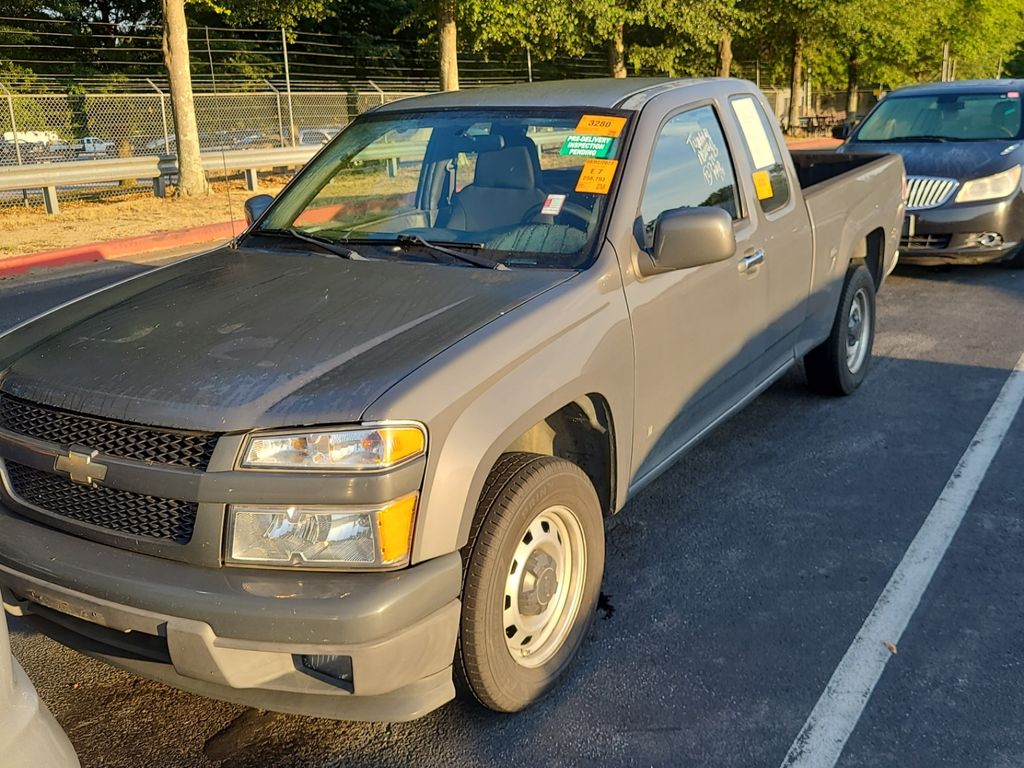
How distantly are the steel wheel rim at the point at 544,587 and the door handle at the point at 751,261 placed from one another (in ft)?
5.08

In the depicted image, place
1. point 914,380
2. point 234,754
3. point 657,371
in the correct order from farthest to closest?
point 914,380 < point 657,371 < point 234,754

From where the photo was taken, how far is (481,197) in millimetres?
3791

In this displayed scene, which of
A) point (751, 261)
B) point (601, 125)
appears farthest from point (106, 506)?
point (751, 261)

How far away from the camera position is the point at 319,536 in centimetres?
246

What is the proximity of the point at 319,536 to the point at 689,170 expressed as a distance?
2.34 metres

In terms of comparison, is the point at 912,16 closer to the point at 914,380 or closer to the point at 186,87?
the point at 186,87

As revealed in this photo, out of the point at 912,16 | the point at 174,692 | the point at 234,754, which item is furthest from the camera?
the point at 912,16

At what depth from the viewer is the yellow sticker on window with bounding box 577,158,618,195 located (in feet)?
11.7

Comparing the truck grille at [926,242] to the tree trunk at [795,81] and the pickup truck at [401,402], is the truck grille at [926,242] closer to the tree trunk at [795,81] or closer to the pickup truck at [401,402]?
the pickup truck at [401,402]

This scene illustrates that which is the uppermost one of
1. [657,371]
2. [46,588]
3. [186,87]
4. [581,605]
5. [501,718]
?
[186,87]

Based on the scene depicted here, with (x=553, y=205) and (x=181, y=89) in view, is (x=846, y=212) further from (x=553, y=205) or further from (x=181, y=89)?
(x=181, y=89)

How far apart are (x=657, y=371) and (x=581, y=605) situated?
873 millimetres

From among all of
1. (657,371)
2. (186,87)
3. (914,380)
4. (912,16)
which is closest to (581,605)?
(657,371)

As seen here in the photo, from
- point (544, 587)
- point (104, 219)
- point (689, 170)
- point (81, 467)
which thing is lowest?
point (544, 587)
